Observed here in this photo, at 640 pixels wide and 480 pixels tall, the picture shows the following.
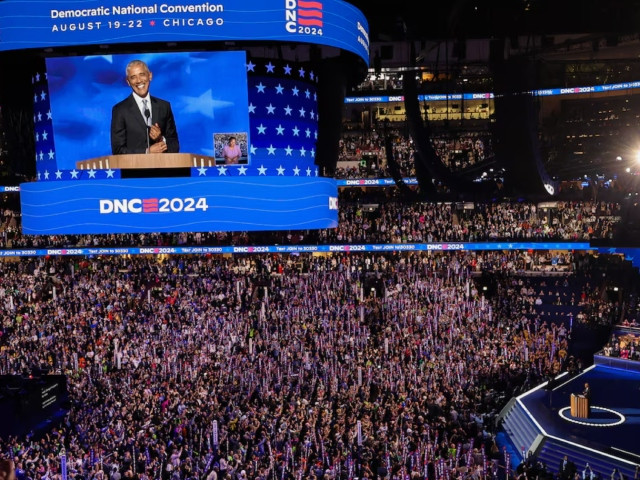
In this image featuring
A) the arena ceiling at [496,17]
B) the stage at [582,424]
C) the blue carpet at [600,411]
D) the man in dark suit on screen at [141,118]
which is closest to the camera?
the stage at [582,424]

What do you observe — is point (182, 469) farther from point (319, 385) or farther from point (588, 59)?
point (588, 59)

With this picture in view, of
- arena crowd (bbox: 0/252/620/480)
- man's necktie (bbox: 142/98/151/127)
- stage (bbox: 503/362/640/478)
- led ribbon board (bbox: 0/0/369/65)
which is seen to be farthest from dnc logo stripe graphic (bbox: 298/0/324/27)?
stage (bbox: 503/362/640/478)

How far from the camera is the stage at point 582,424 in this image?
15430 mm

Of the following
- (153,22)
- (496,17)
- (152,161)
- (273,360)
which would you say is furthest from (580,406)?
(153,22)

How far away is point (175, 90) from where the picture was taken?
65.1 ft

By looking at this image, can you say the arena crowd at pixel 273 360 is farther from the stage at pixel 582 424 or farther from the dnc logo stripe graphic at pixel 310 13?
the dnc logo stripe graphic at pixel 310 13

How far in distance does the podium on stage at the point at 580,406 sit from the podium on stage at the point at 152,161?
13.0 metres

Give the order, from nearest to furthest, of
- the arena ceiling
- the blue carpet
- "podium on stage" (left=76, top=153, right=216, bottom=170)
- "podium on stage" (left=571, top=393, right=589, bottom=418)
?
the blue carpet, "podium on stage" (left=571, top=393, right=589, bottom=418), "podium on stage" (left=76, top=153, right=216, bottom=170), the arena ceiling

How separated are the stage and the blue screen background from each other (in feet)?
40.5

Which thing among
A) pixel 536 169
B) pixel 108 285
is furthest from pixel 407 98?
pixel 108 285

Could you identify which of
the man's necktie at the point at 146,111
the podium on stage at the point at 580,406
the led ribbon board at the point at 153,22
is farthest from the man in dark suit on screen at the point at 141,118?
the podium on stage at the point at 580,406

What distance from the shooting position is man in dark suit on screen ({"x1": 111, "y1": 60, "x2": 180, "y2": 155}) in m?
19.8

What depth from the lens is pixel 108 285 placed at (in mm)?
29188

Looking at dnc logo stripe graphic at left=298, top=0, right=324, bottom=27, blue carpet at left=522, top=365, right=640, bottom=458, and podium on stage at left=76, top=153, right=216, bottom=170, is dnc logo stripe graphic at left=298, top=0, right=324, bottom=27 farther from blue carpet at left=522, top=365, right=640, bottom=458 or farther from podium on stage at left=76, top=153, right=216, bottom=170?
blue carpet at left=522, top=365, right=640, bottom=458
